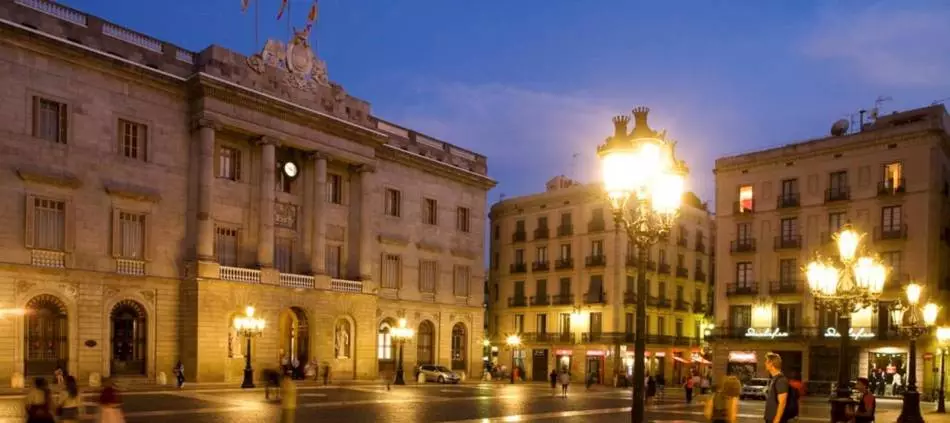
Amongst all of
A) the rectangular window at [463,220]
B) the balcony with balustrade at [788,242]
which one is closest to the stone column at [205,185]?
the rectangular window at [463,220]

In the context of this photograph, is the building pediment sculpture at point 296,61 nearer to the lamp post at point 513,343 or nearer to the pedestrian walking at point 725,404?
the lamp post at point 513,343

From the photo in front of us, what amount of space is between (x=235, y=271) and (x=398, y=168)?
45.8 feet

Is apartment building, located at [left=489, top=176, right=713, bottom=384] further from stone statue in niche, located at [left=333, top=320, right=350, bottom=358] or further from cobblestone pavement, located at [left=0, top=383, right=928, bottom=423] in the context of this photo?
cobblestone pavement, located at [left=0, top=383, right=928, bottom=423]

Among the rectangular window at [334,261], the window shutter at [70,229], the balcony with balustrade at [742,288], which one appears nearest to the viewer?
the window shutter at [70,229]

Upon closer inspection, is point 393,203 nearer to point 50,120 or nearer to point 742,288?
point 50,120

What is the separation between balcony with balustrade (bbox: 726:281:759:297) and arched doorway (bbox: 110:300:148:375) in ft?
116

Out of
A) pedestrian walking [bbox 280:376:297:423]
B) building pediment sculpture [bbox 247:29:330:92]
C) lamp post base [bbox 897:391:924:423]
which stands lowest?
lamp post base [bbox 897:391:924:423]

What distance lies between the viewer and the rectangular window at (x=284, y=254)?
143 feet

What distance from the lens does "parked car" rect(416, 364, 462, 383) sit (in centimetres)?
4919

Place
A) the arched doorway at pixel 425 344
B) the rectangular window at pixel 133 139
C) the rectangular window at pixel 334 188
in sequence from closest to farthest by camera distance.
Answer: the rectangular window at pixel 133 139 → the rectangular window at pixel 334 188 → the arched doorway at pixel 425 344

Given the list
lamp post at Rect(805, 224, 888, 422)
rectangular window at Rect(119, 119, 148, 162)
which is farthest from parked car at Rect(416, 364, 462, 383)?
lamp post at Rect(805, 224, 888, 422)

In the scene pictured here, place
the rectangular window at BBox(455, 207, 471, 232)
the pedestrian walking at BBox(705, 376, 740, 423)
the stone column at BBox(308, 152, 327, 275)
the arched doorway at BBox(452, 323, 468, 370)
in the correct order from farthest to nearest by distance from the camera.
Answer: the rectangular window at BBox(455, 207, 471, 232) < the arched doorway at BBox(452, 323, 468, 370) < the stone column at BBox(308, 152, 327, 275) < the pedestrian walking at BBox(705, 376, 740, 423)

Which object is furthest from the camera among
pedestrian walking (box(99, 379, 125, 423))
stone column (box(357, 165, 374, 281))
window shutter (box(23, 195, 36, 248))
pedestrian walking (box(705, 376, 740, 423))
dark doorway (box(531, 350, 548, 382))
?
dark doorway (box(531, 350, 548, 382))

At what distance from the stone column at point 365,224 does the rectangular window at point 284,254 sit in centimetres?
421
